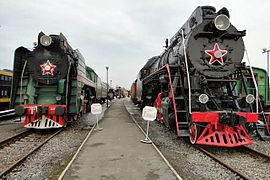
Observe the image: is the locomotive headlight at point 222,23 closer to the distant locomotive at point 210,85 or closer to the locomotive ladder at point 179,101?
the distant locomotive at point 210,85

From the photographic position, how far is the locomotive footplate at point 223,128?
222 inches

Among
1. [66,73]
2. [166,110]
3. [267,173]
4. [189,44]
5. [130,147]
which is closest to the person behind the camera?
[267,173]

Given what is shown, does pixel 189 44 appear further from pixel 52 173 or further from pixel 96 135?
pixel 52 173

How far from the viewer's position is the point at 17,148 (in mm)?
6531

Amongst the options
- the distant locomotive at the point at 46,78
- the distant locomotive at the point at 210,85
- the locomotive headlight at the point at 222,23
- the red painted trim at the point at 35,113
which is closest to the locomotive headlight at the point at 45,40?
the distant locomotive at the point at 46,78

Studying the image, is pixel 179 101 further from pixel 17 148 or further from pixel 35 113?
pixel 35 113

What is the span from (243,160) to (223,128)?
35.6 inches

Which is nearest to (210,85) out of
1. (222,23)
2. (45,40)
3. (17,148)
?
(222,23)

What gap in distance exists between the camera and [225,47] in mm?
6664

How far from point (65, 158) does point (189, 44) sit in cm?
465

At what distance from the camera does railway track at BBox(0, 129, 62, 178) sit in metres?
5.03

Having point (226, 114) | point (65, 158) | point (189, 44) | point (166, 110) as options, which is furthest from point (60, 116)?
point (226, 114)

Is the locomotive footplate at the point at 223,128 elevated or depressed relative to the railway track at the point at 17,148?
elevated

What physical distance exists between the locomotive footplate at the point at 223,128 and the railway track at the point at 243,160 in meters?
0.33
